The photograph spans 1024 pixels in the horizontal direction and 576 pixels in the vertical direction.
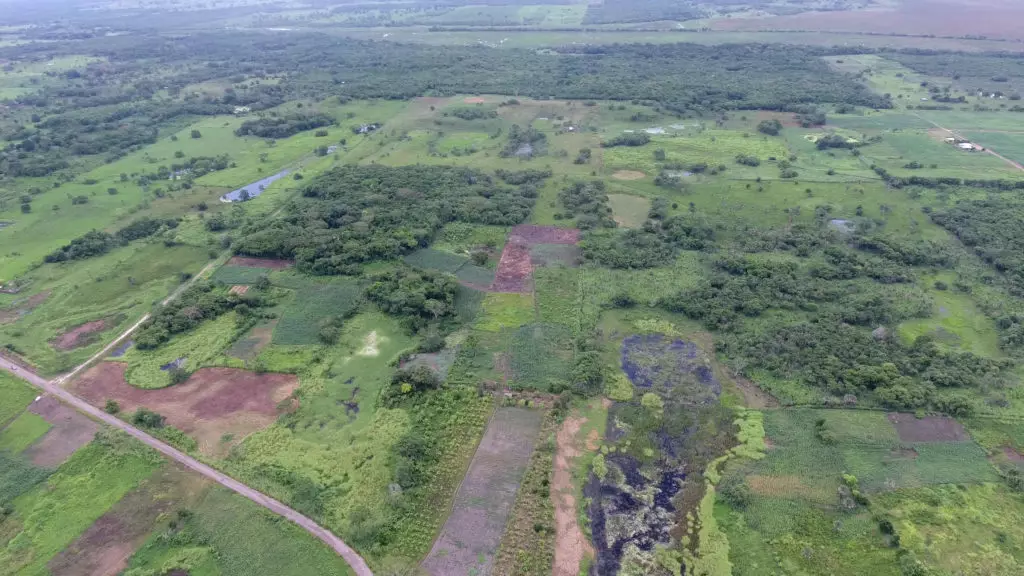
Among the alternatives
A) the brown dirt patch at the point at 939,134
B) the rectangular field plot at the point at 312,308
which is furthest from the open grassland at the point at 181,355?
the brown dirt patch at the point at 939,134

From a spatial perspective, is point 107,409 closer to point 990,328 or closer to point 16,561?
point 16,561

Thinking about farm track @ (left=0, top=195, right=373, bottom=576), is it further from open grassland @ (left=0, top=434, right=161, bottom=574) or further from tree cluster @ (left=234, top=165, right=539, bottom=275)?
tree cluster @ (left=234, top=165, right=539, bottom=275)

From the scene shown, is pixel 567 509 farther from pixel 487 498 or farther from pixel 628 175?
pixel 628 175

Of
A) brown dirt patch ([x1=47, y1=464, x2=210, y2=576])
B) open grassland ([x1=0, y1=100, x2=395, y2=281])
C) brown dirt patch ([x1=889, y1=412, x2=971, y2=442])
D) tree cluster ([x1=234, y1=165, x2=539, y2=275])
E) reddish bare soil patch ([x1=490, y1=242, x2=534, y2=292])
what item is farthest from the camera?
open grassland ([x1=0, y1=100, x2=395, y2=281])

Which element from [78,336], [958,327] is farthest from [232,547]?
[958,327]

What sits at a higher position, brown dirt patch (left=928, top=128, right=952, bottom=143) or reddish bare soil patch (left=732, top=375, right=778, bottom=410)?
brown dirt patch (left=928, top=128, right=952, bottom=143)

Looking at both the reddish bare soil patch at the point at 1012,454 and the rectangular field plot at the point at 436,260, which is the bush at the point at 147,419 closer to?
the rectangular field plot at the point at 436,260

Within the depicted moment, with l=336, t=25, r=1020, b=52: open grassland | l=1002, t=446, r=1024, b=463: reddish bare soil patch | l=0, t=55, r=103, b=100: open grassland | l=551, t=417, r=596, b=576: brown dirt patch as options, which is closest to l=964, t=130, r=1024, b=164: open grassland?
l=1002, t=446, r=1024, b=463: reddish bare soil patch

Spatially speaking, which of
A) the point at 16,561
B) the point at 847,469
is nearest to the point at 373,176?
the point at 16,561
